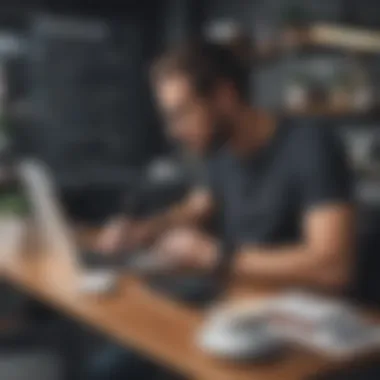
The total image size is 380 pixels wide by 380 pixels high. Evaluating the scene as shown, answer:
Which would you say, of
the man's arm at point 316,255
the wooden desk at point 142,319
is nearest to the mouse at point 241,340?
the wooden desk at point 142,319

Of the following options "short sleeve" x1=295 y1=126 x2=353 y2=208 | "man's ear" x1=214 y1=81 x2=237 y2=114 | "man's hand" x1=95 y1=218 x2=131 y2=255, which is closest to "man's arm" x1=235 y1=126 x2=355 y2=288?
"short sleeve" x1=295 y1=126 x2=353 y2=208

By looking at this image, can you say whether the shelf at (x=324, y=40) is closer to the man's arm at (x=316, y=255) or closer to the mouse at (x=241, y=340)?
the man's arm at (x=316, y=255)

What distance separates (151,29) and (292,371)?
1.98ft

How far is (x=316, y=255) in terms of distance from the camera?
57.4 inches

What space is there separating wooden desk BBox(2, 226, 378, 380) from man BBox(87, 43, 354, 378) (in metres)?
0.12

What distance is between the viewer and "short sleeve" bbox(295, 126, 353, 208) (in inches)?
56.5

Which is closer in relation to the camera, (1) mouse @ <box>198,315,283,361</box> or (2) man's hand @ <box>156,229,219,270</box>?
(1) mouse @ <box>198,315,283,361</box>

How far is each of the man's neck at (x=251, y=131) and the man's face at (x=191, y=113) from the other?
26mm

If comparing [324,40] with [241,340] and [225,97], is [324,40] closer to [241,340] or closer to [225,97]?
[225,97]

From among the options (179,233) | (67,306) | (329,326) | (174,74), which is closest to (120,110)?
(174,74)

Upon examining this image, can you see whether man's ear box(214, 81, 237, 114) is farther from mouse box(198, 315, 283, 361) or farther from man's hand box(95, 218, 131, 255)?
mouse box(198, 315, 283, 361)

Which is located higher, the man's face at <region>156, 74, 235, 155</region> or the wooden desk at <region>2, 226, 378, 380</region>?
the man's face at <region>156, 74, 235, 155</region>

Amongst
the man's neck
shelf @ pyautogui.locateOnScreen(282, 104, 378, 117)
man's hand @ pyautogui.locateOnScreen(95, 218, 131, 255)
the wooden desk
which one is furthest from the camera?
man's hand @ pyautogui.locateOnScreen(95, 218, 131, 255)

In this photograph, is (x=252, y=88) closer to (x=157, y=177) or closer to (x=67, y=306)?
(x=157, y=177)
